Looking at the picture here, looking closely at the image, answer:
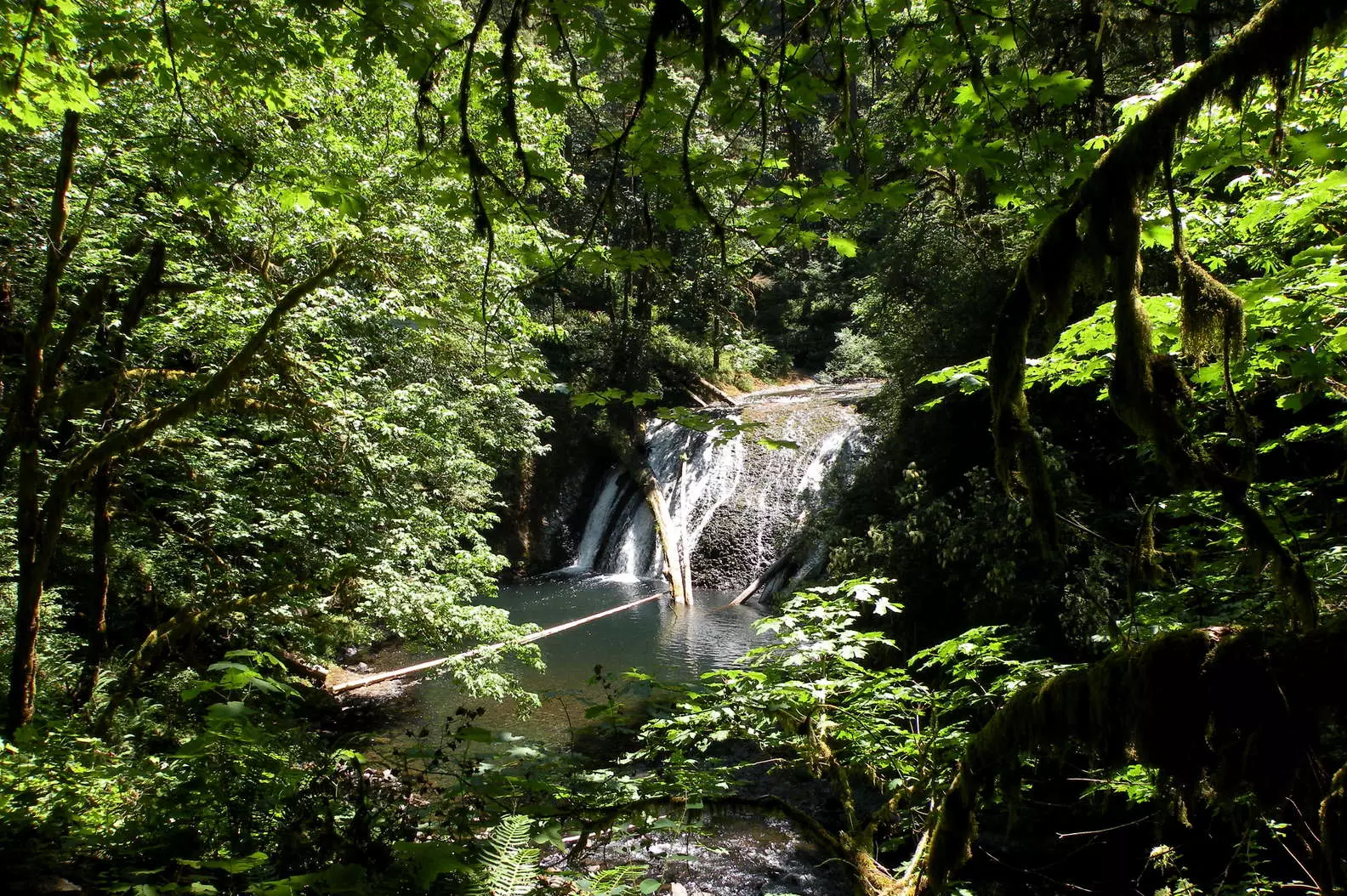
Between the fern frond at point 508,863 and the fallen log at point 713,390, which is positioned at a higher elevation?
the fallen log at point 713,390

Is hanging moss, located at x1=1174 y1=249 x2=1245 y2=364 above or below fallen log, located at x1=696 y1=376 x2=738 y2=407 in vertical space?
below

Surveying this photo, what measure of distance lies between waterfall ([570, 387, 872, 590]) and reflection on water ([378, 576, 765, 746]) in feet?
2.84

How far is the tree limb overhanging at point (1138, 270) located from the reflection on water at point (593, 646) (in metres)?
5.19

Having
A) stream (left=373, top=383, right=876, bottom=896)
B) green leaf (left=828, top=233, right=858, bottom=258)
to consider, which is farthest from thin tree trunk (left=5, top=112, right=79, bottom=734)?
green leaf (left=828, top=233, right=858, bottom=258)

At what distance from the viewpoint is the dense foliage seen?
195 cm

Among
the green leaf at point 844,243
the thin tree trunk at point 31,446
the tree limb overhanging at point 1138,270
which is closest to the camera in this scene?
the tree limb overhanging at point 1138,270

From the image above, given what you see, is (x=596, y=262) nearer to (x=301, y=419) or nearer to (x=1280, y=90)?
(x=1280, y=90)

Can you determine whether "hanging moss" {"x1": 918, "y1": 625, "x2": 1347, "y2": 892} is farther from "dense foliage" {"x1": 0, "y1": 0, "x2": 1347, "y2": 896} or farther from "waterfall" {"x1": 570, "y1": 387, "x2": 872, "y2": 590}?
"waterfall" {"x1": 570, "y1": 387, "x2": 872, "y2": 590}

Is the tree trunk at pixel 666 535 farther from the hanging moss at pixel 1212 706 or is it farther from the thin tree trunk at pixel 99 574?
the hanging moss at pixel 1212 706

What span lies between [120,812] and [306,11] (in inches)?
137

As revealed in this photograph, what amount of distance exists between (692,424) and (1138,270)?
1486 millimetres

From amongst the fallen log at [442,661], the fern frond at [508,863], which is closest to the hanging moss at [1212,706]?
the fern frond at [508,863]

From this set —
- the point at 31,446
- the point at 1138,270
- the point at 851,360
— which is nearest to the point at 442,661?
the point at 31,446

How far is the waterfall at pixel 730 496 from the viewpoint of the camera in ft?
50.2
